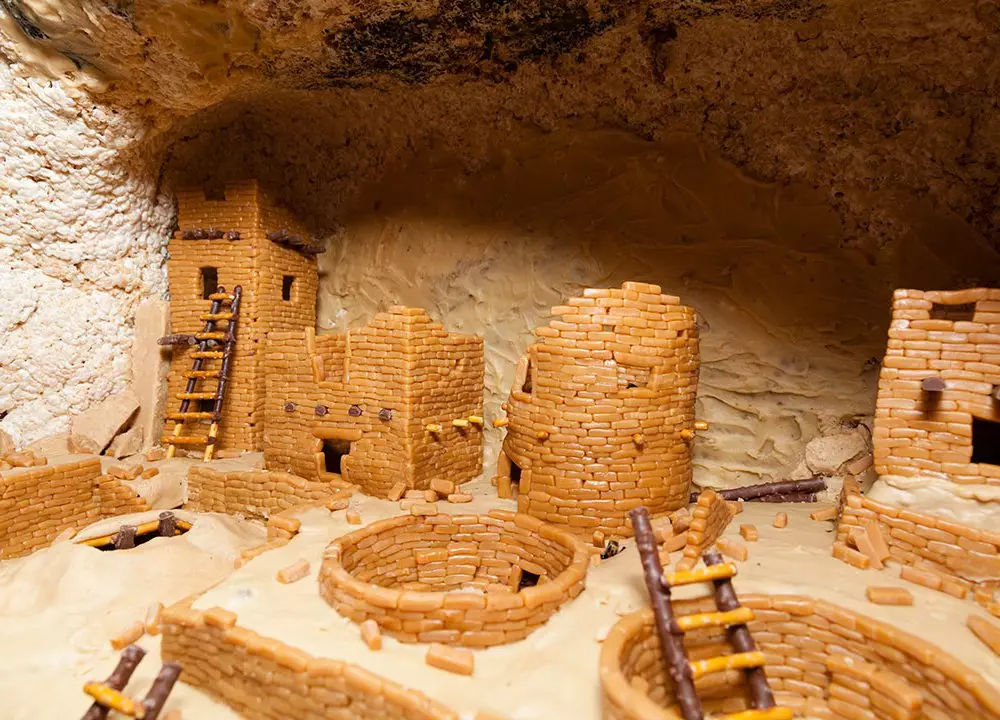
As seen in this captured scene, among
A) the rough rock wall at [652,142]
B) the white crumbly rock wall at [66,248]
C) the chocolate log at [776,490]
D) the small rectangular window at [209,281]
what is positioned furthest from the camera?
the small rectangular window at [209,281]

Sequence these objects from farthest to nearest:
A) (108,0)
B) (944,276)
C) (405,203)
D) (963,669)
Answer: (405,203)
(944,276)
(108,0)
(963,669)

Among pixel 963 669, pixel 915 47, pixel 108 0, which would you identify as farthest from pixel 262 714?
pixel 915 47

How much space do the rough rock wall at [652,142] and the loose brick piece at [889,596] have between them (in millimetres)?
3185

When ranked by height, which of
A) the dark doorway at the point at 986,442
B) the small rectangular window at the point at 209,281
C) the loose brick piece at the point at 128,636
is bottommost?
the loose brick piece at the point at 128,636

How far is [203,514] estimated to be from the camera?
25.3ft

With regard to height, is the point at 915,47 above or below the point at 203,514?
above

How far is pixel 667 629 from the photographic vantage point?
4379 millimetres

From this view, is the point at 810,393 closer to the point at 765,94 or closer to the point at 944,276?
the point at 944,276

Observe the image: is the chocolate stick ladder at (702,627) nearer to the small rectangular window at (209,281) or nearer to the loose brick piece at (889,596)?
the loose brick piece at (889,596)

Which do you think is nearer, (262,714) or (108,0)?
(262,714)

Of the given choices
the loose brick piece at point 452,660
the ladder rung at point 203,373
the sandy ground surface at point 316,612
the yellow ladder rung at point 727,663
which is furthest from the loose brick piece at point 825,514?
the ladder rung at point 203,373

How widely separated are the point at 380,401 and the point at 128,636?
345cm

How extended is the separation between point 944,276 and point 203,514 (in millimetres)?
9453

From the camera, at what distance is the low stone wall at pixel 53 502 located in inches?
293
